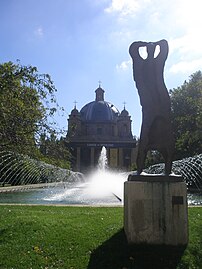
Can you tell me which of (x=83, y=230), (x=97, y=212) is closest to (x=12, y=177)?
(x=97, y=212)

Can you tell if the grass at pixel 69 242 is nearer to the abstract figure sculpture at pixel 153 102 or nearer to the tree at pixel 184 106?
the abstract figure sculpture at pixel 153 102

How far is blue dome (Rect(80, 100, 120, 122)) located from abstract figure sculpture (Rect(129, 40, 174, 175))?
71.4 metres

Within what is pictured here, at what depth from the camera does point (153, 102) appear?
7.22 m

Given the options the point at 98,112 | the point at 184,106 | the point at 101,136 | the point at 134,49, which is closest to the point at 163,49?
the point at 134,49

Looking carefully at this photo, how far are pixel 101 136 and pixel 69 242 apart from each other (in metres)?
70.6

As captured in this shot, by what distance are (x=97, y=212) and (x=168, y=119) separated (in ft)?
10.5

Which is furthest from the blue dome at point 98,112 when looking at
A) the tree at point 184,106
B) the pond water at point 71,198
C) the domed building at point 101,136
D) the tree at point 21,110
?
the tree at point 21,110

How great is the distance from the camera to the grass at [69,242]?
19.0ft

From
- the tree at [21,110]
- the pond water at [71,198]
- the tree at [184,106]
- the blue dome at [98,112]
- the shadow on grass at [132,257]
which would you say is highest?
Answer: the blue dome at [98,112]

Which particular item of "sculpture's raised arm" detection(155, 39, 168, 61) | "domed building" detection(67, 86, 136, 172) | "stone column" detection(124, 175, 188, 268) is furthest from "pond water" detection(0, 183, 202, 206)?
"domed building" detection(67, 86, 136, 172)

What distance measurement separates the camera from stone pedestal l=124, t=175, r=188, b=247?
6281 mm

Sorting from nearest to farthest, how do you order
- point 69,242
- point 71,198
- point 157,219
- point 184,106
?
point 157,219
point 69,242
point 71,198
point 184,106

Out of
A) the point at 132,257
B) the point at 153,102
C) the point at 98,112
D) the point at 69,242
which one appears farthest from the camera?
the point at 98,112

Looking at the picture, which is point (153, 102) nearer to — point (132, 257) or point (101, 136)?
point (132, 257)
